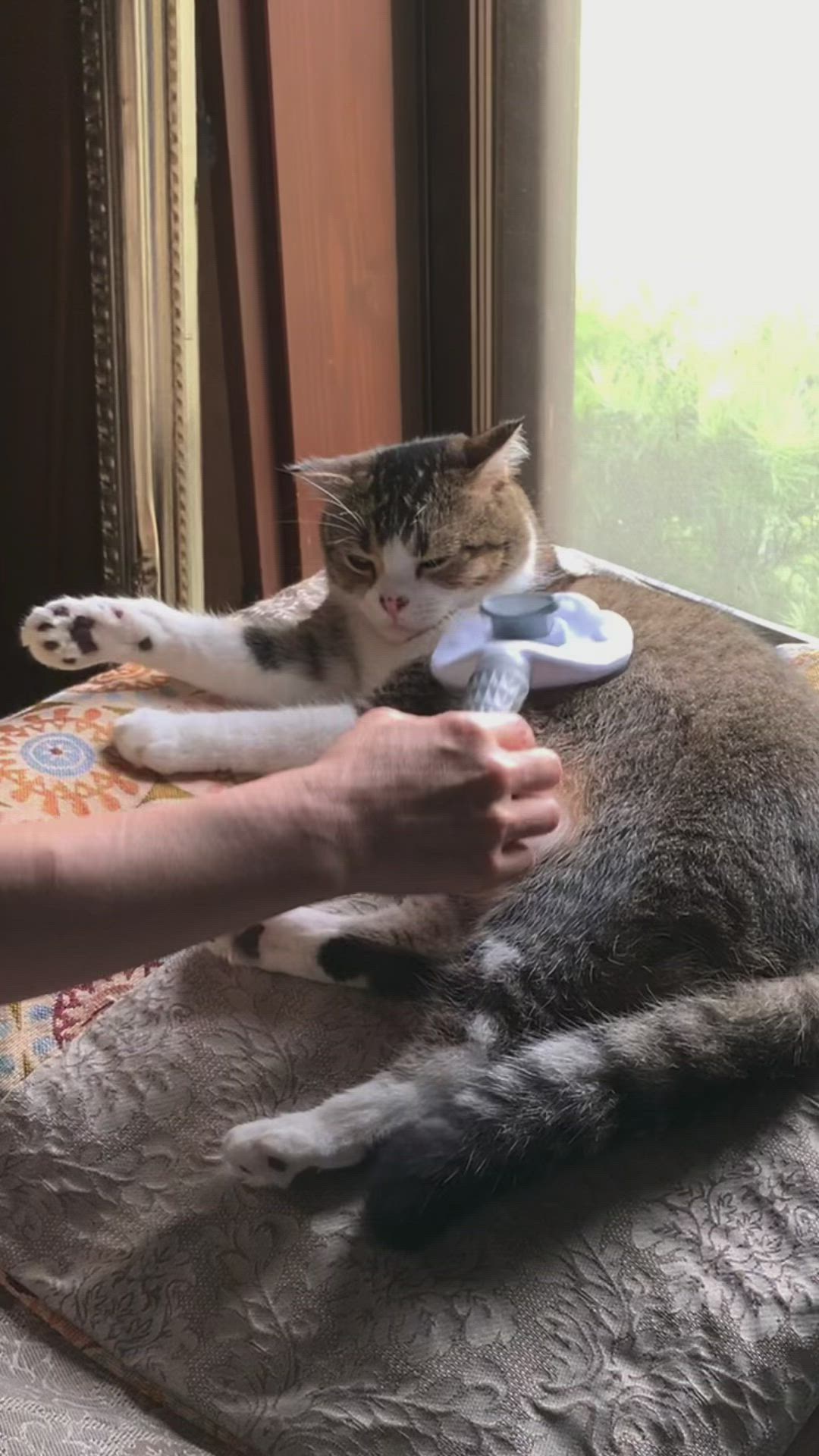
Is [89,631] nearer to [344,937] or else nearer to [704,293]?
[344,937]

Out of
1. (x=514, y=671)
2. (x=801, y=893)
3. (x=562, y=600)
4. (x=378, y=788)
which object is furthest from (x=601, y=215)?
(x=378, y=788)

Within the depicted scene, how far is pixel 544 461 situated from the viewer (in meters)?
2.44

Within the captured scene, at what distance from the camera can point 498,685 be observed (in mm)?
1210

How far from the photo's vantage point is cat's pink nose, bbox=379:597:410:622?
1.56 meters

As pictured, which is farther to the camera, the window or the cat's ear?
the window

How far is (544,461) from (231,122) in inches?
31.6

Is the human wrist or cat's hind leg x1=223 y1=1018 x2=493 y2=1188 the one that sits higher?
the human wrist

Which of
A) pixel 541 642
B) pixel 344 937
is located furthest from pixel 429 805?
pixel 541 642

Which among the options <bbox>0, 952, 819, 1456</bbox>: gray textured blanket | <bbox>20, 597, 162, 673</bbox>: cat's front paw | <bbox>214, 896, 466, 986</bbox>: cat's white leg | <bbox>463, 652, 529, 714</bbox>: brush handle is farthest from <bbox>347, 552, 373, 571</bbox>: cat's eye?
<bbox>0, 952, 819, 1456</bbox>: gray textured blanket

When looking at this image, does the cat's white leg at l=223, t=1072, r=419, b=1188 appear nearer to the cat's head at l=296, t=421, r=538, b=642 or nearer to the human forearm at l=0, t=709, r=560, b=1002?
the human forearm at l=0, t=709, r=560, b=1002

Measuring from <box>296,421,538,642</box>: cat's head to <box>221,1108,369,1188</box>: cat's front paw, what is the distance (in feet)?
2.39

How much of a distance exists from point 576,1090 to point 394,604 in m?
0.75

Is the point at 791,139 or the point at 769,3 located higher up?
the point at 769,3

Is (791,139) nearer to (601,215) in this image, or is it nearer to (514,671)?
(601,215)
